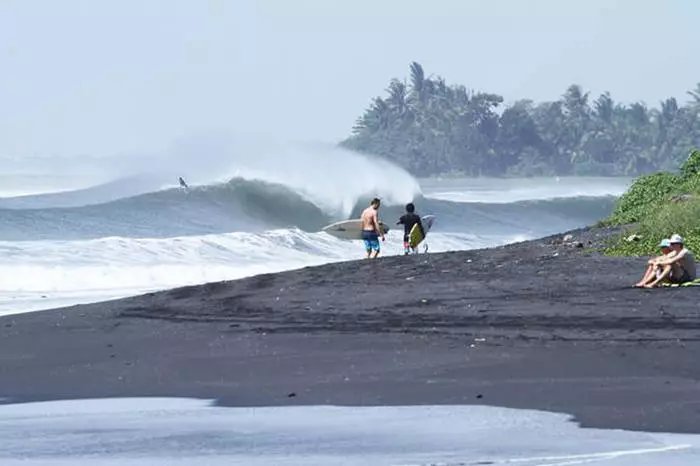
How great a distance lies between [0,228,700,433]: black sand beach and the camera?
1236 cm

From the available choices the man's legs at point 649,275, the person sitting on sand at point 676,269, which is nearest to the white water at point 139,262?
the man's legs at point 649,275

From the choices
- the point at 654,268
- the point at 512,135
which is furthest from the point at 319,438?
the point at 512,135

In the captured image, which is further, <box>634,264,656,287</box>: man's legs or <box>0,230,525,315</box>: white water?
<box>0,230,525,315</box>: white water

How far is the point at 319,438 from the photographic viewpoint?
1098cm

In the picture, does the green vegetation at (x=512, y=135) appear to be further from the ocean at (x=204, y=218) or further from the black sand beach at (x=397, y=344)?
the black sand beach at (x=397, y=344)

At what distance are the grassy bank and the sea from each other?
6431mm

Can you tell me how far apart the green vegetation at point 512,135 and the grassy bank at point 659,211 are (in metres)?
116

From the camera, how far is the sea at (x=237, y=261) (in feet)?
34.6

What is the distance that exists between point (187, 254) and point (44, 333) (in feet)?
53.6

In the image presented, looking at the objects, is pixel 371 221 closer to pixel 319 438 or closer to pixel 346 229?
pixel 346 229

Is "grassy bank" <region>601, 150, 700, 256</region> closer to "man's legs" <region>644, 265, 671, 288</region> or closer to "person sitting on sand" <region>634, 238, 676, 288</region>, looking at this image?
"person sitting on sand" <region>634, 238, 676, 288</region>

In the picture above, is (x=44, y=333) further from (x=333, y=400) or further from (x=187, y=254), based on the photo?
(x=187, y=254)

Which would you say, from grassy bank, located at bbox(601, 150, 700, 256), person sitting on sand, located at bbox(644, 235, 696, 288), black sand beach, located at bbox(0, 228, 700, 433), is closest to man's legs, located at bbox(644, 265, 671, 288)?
person sitting on sand, located at bbox(644, 235, 696, 288)

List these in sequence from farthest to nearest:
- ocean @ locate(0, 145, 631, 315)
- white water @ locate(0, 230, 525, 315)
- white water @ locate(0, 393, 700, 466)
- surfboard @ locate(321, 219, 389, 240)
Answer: surfboard @ locate(321, 219, 389, 240)
ocean @ locate(0, 145, 631, 315)
white water @ locate(0, 230, 525, 315)
white water @ locate(0, 393, 700, 466)
